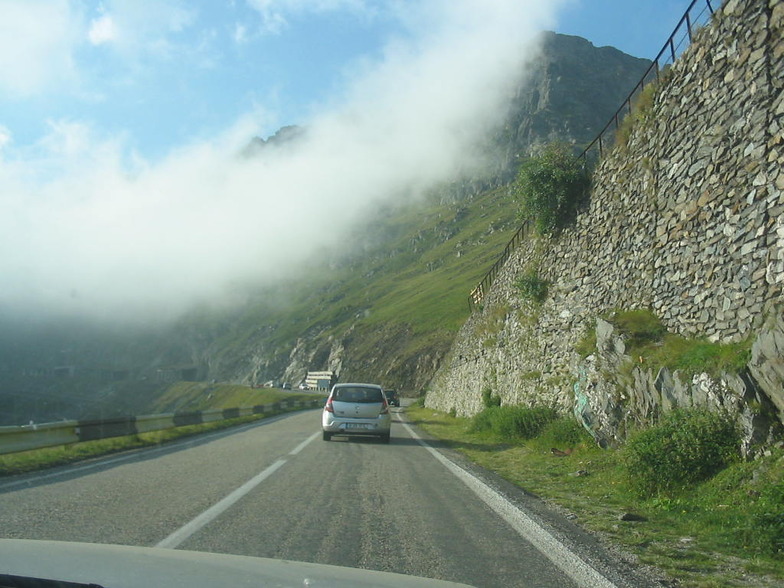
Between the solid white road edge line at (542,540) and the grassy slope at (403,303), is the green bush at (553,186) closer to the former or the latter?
the solid white road edge line at (542,540)

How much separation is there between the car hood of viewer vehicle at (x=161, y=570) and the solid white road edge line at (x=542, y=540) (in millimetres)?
2088

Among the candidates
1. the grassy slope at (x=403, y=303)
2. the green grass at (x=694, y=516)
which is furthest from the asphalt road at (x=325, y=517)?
the grassy slope at (x=403, y=303)

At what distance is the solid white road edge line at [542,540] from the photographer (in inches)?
Result: 194

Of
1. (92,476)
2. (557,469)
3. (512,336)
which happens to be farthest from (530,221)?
(92,476)

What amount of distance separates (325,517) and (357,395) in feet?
36.0

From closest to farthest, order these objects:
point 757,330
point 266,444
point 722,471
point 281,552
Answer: point 281,552 → point 722,471 → point 757,330 → point 266,444

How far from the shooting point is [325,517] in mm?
7062

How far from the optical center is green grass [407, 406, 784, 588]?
5348 mm

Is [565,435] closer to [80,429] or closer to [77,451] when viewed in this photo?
[77,451]

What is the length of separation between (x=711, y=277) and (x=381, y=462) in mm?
7052

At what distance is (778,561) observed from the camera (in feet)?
18.0

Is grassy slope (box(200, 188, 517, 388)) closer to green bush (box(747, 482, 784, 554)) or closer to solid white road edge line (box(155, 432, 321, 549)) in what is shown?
solid white road edge line (box(155, 432, 321, 549))

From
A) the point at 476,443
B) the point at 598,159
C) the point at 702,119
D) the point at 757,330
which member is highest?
the point at 598,159

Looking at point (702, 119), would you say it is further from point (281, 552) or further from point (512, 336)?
point (512, 336)
